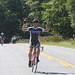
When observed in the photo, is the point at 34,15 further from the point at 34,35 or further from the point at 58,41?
the point at 34,35

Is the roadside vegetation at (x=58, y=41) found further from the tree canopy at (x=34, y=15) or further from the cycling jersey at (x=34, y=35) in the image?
the cycling jersey at (x=34, y=35)

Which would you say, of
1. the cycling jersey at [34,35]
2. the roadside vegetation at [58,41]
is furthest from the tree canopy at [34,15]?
the cycling jersey at [34,35]

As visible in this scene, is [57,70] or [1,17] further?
[1,17]

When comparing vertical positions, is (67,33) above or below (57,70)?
below

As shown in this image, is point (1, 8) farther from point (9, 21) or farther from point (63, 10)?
point (63, 10)

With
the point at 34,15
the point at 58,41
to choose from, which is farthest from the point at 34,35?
the point at 34,15

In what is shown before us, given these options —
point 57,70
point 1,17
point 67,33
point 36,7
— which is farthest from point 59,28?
point 57,70

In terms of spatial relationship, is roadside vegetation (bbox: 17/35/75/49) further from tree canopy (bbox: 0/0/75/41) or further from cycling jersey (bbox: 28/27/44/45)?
cycling jersey (bbox: 28/27/44/45)

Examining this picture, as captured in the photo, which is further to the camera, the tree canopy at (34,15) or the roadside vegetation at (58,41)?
the tree canopy at (34,15)

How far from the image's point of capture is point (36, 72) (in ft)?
Answer: 44.6

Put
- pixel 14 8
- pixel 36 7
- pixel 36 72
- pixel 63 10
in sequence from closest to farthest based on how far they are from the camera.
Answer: pixel 36 72 < pixel 63 10 < pixel 36 7 < pixel 14 8

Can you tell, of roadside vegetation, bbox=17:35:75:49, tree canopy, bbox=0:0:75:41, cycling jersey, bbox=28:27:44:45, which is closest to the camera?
cycling jersey, bbox=28:27:44:45

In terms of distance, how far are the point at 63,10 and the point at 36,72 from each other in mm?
56326

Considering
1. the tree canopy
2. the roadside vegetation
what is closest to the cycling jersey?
the roadside vegetation
